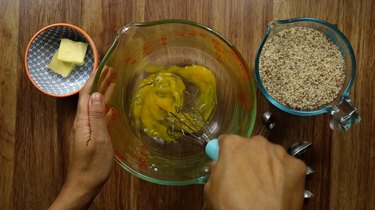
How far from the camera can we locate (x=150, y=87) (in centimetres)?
78

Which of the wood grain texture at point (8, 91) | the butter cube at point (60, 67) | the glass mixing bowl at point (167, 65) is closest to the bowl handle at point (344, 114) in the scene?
the glass mixing bowl at point (167, 65)

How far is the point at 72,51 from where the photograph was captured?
82 cm

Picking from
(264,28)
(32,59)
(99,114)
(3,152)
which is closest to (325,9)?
(264,28)

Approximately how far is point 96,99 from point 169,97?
5.9 inches

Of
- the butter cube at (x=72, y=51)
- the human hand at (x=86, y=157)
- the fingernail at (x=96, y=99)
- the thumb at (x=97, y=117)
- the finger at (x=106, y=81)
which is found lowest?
the human hand at (x=86, y=157)

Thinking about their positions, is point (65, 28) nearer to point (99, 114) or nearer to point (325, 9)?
point (99, 114)

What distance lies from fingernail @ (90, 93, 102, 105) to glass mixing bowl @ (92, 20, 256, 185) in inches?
0.5

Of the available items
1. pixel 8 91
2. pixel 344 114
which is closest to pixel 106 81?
pixel 8 91

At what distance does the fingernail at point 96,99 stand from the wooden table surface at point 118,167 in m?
0.16

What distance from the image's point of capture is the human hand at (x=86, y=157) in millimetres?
747

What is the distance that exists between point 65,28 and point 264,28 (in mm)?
385

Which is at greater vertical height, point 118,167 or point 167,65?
point 167,65

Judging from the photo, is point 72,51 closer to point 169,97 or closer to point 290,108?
point 169,97

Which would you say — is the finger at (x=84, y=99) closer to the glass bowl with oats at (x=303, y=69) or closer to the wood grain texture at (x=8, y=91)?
the wood grain texture at (x=8, y=91)
